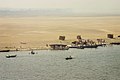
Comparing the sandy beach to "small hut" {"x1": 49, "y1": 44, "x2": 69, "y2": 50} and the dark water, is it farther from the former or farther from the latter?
the dark water

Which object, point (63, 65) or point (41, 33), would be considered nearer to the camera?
point (63, 65)

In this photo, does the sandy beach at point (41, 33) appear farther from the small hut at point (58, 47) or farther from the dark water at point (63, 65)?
the dark water at point (63, 65)

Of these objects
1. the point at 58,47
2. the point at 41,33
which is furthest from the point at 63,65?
the point at 41,33

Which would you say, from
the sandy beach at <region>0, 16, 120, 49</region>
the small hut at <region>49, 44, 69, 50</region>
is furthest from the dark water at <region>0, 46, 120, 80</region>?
the sandy beach at <region>0, 16, 120, 49</region>

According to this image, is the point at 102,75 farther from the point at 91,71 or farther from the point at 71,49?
the point at 71,49

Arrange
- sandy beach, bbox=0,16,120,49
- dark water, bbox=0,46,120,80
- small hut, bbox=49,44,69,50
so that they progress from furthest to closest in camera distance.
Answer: sandy beach, bbox=0,16,120,49
small hut, bbox=49,44,69,50
dark water, bbox=0,46,120,80

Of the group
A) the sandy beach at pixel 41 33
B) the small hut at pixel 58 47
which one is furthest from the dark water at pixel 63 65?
the sandy beach at pixel 41 33

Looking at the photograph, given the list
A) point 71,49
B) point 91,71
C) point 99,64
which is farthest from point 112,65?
point 71,49

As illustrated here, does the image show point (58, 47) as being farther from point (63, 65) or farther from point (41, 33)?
point (41, 33)
